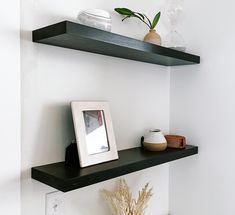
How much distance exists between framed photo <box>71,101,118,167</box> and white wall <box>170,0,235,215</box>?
1.71 ft

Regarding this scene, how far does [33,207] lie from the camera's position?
2.79ft

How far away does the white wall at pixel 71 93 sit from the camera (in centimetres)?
83

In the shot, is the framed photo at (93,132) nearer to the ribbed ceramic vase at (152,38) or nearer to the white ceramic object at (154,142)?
the white ceramic object at (154,142)

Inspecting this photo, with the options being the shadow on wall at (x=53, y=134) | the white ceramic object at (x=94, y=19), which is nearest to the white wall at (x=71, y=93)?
the shadow on wall at (x=53, y=134)

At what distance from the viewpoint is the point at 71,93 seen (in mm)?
942

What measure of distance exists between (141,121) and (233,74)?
1.52 ft

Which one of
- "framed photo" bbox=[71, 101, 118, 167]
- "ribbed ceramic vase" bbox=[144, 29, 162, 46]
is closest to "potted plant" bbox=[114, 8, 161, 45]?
"ribbed ceramic vase" bbox=[144, 29, 162, 46]

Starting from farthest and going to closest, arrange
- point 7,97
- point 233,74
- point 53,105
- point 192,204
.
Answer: point 192,204, point 233,74, point 53,105, point 7,97

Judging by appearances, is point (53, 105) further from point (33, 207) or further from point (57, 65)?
point (33, 207)

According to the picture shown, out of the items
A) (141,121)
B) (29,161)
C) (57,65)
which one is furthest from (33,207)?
(141,121)

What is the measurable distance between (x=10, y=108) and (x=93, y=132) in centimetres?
29

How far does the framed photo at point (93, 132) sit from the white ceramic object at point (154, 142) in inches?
9.3

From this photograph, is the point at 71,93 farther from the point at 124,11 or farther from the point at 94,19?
the point at 124,11

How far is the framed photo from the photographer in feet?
2.87
